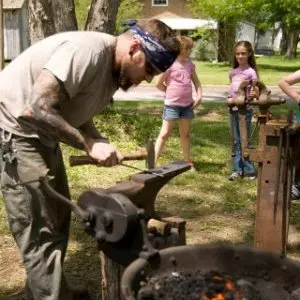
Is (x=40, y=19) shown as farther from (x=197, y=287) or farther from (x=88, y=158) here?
(x=197, y=287)

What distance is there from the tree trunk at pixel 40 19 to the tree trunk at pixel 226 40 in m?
20.8

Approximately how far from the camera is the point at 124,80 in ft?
8.67

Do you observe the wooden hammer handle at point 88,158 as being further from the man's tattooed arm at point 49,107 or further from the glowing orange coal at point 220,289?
the glowing orange coal at point 220,289

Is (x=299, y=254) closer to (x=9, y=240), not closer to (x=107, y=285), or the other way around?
(x=107, y=285)

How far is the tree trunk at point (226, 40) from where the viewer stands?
27172mm

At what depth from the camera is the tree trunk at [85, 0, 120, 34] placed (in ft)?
23.7

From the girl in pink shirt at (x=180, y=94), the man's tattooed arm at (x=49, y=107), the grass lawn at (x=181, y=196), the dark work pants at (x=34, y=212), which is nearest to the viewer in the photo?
the man's tattooed arm at (x=49, y=107)

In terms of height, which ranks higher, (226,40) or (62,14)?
(62,14)

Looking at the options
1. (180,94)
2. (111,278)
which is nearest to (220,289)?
(111,278)

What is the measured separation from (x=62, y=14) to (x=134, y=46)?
192 inches

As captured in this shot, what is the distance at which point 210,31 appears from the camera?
95.6 ft

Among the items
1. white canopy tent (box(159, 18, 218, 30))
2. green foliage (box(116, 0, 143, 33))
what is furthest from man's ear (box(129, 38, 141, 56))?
white canopy tent (box(159, 18, 218, 30))

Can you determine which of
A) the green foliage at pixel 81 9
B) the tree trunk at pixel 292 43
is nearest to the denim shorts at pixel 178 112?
the green foliage at pixel 81 9

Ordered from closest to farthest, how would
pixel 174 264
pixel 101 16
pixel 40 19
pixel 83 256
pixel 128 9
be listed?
pixel 174 264 → pixel 83 256 → pixel 40 19 → pixel 101 16 → pixel 128 9
